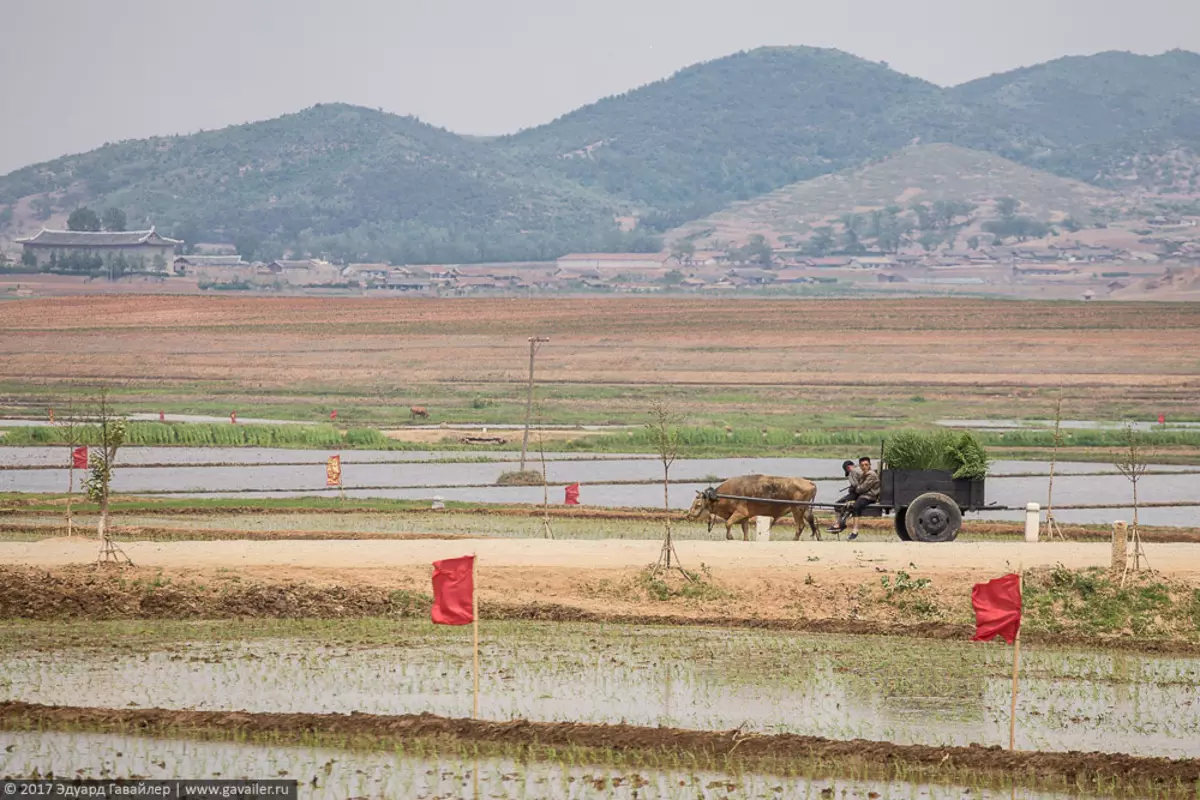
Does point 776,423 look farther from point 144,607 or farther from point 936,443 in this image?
point 144,607

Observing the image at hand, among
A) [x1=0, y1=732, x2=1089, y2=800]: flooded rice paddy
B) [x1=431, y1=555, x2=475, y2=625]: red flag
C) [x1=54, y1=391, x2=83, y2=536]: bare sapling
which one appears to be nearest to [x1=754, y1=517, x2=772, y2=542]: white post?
[x1=54, y1=391, x2=83, y2=536]: bare sapling

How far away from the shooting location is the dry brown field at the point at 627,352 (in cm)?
8744

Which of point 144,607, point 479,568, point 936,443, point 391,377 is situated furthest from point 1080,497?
point 391,377

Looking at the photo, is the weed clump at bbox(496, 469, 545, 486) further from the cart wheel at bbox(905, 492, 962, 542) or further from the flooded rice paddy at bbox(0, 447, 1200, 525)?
the cart wheel at bbox(905, 492, 962, 542)

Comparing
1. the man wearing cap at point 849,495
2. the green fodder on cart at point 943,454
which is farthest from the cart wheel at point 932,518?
the man wearing cap at point 849,495

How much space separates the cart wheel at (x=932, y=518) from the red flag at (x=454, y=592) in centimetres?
1235

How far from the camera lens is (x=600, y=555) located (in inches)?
1082

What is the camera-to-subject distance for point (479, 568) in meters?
26.1

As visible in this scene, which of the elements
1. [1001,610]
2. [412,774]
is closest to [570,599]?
[1001,610]

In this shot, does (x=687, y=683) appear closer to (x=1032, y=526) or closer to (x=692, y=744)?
(x=692, y=744)

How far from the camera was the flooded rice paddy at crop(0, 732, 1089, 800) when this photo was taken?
15641 millimetres

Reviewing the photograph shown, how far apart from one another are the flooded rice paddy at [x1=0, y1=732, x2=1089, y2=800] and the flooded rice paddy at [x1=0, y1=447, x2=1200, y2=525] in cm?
2475

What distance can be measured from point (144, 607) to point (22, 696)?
5.34 meters

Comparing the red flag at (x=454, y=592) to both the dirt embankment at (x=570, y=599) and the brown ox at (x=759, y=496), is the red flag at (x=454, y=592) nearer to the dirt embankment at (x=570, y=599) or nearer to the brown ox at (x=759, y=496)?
the dirt embankment at (x=570, y=599)
